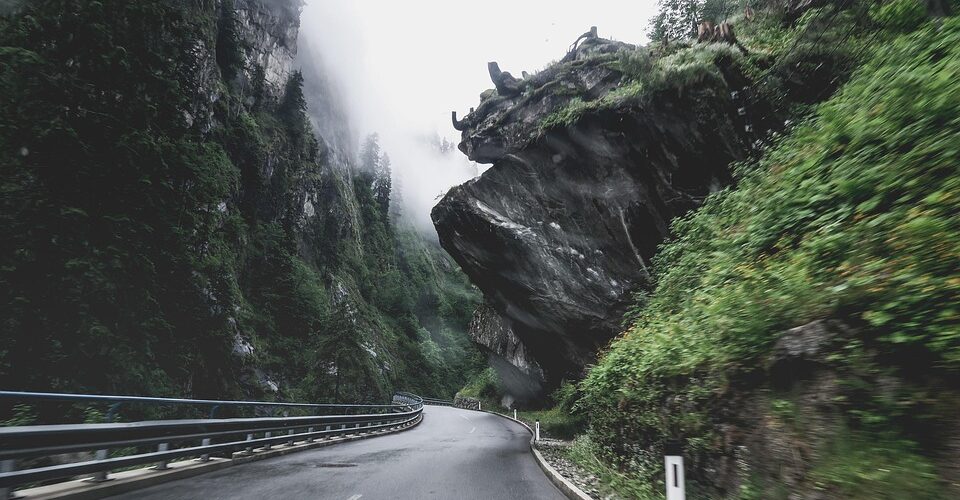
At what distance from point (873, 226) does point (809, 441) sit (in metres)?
2.38

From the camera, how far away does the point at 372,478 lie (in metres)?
8.62

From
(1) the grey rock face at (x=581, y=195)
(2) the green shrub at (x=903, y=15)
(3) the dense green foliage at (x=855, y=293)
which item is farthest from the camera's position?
(1) the grey rock face at (x=581, y=195)

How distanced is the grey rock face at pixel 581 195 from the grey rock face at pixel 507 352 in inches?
301

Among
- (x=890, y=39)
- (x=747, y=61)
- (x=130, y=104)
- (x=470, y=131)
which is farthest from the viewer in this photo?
(x=470, y=131)

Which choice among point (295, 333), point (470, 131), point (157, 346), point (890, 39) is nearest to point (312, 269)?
point (295, 333)

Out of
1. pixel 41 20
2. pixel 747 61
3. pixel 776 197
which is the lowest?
pixel 776 197

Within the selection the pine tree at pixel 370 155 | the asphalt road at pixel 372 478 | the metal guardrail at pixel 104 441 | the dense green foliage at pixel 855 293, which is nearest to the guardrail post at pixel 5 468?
the metal guardrail at pixel 104 441

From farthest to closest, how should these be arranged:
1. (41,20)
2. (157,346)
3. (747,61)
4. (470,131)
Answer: (470,131)
(747,61)
(157,346)
(41,20)

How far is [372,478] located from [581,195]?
15.9 metres

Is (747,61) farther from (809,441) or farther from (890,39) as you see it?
(809,441)

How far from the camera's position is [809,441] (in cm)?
420

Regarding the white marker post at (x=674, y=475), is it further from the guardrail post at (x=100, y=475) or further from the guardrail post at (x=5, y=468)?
the guardrail post at (x=100, y=475)

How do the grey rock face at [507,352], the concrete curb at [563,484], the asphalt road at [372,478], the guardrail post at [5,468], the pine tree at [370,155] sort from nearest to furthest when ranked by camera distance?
the guardrail post at [5,468]
the asphalt road at [372,478]
the concrete curb at [563,484]
the grey rock face at [507,352]
the pine tree at [370,155]

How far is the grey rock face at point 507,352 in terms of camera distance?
3387 centimetres
